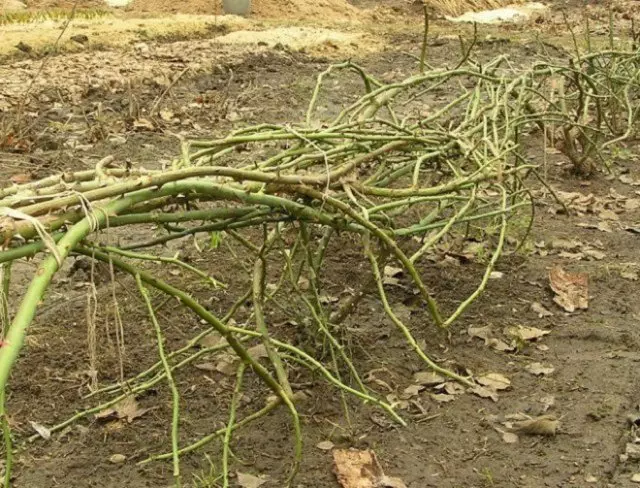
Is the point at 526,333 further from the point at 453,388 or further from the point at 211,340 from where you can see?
the point at 211,340

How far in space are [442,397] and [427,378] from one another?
→ 0.44 feet

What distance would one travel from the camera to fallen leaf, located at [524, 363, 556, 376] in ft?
12.7

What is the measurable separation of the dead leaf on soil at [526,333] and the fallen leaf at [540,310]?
141 millimetres

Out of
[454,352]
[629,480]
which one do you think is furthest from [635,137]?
[629,480]

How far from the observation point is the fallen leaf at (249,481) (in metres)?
3.16

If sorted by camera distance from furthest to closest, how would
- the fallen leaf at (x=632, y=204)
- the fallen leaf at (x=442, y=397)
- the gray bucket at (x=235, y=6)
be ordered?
1. the gray bucket at (x=235, y=6)
2. the fallen leaf at (x=632, y=204)
3. the fallen leaf at (x=442, y=397)

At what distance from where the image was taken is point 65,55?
9547 mm

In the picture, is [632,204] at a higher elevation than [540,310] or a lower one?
higher

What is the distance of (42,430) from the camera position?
11.3 feet

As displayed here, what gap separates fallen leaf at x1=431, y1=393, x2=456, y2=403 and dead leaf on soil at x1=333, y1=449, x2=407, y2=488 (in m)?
0.46

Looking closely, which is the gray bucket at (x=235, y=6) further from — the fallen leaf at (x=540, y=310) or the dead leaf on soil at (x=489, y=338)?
the dead leaf on soil at (x=489, y=338)

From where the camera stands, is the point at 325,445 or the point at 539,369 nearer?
the point at 325,445

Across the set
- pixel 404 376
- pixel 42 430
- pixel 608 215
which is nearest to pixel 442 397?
pixel 404 376

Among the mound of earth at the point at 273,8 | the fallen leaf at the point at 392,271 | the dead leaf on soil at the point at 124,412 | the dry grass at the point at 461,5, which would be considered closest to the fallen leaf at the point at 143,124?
the fallen leaf at the point at 392,271
